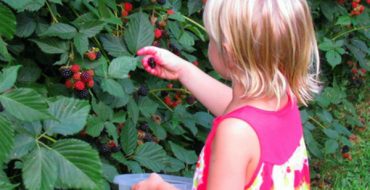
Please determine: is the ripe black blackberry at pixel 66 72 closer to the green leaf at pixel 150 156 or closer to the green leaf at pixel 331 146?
the green leaf at pixel 150 156

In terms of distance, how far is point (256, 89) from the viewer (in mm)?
1424

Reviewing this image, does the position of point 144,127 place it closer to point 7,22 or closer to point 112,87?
point 112,87

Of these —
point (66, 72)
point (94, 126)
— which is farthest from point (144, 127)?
point (66, 72)

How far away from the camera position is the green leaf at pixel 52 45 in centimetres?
183

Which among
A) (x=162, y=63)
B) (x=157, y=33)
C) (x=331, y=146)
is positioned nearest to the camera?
(x=162, y=63)

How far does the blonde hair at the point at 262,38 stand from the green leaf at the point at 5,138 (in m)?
0.45

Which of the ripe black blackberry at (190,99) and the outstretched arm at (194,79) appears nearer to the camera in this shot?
the outstretched arm at (194,79)

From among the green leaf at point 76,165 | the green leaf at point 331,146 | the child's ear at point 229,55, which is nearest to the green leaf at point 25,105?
the green leaf at point 76,165

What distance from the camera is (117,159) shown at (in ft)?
6.51

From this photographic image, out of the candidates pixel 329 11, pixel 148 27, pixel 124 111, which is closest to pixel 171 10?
pixel 148 27

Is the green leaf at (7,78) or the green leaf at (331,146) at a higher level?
the green leaf at (7,78)

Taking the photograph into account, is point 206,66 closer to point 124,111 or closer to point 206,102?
point 124,111

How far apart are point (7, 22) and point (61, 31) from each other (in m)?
0.35

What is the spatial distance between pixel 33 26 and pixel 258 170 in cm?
77
